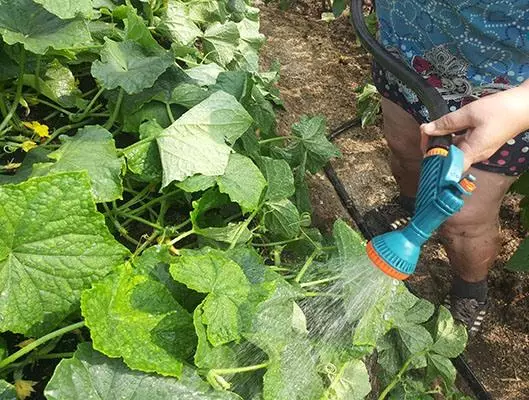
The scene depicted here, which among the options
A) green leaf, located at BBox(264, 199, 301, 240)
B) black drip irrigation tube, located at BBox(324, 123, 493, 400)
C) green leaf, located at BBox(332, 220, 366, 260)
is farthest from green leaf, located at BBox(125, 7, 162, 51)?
black drip irrigation tube, located at BBox(324, 123, 493, 400)

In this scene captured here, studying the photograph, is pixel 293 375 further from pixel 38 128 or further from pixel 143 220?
pixel 38 128

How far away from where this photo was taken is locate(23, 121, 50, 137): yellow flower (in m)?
1.12

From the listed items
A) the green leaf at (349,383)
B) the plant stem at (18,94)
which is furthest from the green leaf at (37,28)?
the green leaf at (349,383)

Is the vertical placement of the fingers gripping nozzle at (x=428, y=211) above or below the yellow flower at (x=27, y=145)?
above

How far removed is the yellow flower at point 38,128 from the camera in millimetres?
1124

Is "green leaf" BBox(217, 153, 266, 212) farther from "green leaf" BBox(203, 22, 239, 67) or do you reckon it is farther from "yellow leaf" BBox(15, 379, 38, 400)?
"green leaf" BBox(203, 22, 239, 67)

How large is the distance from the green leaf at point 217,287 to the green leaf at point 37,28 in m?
0.38

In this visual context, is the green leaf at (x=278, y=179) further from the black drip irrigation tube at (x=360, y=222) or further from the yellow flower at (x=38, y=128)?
the black drip irrigation tube at (x=360, y=222)

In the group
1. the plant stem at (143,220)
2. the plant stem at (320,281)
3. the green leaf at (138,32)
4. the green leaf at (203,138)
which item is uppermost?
the green leaf at (138,32)

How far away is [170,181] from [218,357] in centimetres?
27

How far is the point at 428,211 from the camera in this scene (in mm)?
851

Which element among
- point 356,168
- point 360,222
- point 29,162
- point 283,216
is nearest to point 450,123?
point 283,216

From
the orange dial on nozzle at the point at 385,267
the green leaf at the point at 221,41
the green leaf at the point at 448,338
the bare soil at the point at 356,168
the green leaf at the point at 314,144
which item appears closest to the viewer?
the orange dial on nozzle at the point at 385,267

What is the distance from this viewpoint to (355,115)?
231 cm
